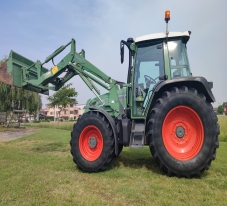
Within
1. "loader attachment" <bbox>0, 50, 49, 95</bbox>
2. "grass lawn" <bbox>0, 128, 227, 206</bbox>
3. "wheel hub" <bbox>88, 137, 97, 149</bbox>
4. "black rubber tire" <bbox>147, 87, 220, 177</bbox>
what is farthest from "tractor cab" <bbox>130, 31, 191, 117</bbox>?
"loader attachment" <bbox>0, 50, 49, 95</bbox>

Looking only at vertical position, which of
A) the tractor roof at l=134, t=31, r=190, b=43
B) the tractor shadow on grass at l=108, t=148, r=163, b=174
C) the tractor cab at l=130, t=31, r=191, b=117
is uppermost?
the tractor roof at l=134, t=31, r=190, b=43

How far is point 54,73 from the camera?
585 cm

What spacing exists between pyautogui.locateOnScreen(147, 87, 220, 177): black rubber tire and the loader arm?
4.37ft

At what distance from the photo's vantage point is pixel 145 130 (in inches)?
170

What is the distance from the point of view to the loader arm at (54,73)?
5.33m

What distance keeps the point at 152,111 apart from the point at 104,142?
1.15 m

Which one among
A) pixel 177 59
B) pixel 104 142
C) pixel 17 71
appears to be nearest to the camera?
pixel 104 142

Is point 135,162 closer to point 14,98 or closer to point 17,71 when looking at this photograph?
point 17,71

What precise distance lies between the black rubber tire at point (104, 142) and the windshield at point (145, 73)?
29.9 inches

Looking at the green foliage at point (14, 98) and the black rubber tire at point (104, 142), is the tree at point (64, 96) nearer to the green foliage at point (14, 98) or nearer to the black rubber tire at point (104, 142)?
the green foliage at point (14, 98)

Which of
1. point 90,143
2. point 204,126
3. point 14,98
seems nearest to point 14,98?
point 14,98

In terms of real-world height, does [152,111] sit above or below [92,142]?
above

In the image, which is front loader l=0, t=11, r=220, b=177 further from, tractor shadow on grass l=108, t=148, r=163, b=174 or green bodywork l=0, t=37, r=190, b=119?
tractor shadow on grass l=108, t=148, r=163, b=174

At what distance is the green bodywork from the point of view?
4575 mm
